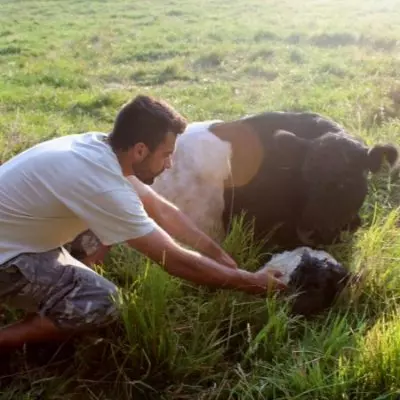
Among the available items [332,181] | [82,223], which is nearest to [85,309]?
[82,223]

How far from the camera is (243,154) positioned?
5961mm

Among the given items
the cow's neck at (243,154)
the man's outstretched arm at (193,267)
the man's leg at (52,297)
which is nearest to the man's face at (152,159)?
the man's outstretched arm at (193,267)

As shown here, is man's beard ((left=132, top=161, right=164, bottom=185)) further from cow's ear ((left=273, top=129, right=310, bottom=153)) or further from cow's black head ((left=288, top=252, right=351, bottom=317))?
cow's ear ((left=273, top=129, right=310, bottom=153))

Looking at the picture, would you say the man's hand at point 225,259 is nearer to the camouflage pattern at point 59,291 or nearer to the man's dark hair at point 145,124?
the camouflage pattern at point 59,291

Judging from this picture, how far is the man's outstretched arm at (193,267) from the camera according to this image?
382 centimetres

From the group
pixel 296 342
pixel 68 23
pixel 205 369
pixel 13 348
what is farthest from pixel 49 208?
pixel 68 23

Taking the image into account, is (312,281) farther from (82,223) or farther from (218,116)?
(218,116)

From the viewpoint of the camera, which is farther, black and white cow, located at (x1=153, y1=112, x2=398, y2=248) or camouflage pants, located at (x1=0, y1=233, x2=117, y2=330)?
black and white cow, located at (x1=153, y1=112, x2=398, y2=248)

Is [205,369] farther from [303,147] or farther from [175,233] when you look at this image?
[303,147]

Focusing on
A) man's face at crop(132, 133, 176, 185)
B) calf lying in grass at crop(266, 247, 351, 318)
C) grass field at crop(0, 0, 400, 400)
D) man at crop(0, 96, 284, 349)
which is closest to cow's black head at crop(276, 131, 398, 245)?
grass field at crop(0, 0, 400, 400)

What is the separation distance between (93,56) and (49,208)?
1221cm

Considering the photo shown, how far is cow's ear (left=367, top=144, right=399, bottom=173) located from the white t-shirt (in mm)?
2226

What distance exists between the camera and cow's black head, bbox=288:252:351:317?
437 cm

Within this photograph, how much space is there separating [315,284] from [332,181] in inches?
44.6
